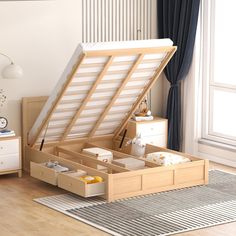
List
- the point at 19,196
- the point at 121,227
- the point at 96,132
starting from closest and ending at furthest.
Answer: the point at 121,227 < the point at 19,196 < the point at 96,132

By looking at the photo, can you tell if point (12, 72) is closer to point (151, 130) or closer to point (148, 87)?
point (148, 87)

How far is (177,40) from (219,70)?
61 cm

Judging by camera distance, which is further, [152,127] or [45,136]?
[152,127]

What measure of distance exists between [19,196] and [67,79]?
1.19 meters

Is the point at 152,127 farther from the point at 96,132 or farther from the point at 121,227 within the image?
the point at 121,227

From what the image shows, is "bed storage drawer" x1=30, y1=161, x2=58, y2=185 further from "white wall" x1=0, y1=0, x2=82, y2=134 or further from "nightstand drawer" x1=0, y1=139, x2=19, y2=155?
"white wall" x1=0, y1=0, x2=82, y2=134

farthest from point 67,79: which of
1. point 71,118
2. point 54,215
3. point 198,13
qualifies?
point 198,13

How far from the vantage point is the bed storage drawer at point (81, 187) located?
6.16m

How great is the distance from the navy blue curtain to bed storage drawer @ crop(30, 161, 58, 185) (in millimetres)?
2010

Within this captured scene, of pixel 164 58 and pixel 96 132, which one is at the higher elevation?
pixel 164 58

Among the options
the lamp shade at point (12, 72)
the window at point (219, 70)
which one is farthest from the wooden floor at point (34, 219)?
the window at point (219, 70)

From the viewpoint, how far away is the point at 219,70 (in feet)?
26.3

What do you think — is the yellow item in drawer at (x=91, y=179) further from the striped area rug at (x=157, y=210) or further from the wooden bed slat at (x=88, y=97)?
the wooden bed slat at (x=88, y=97)

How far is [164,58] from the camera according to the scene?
7031mm
